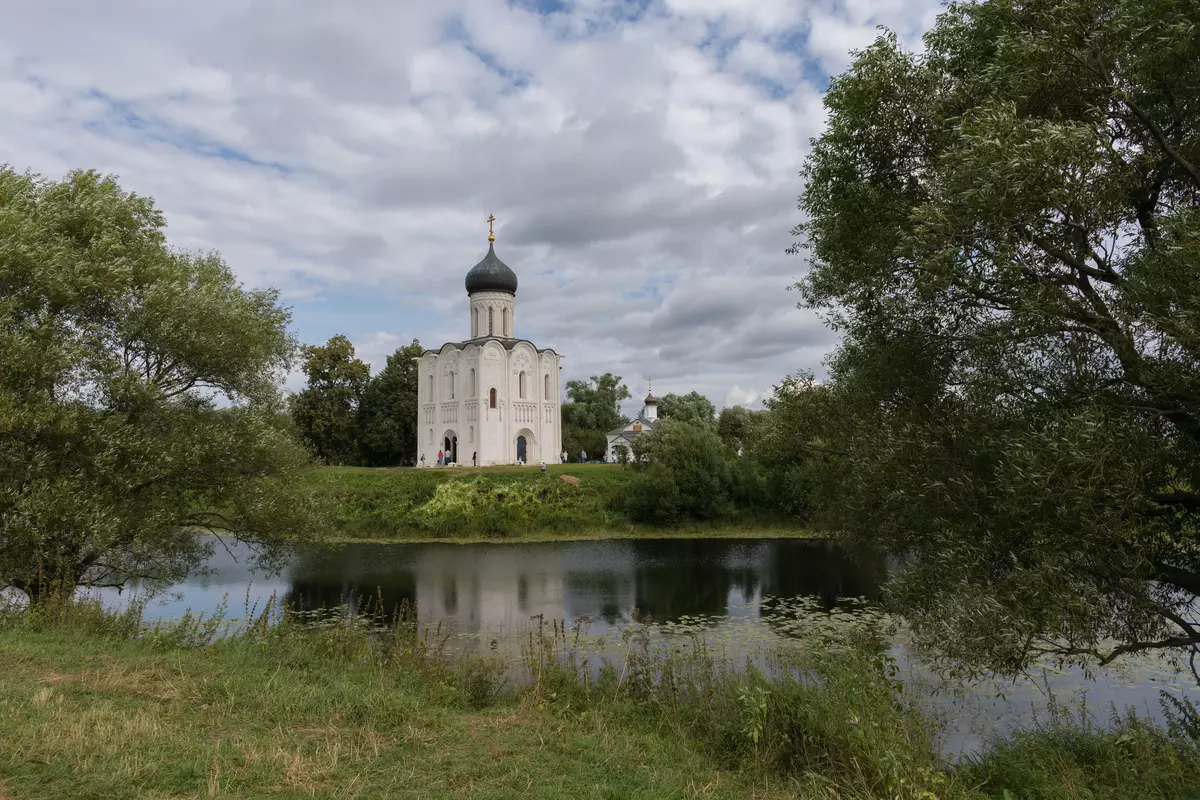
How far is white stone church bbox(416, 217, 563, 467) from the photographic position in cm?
4375

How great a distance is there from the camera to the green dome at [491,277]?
4575 centimetres

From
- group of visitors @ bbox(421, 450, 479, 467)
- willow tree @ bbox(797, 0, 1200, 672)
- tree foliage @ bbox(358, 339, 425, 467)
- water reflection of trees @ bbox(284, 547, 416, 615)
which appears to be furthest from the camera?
tree foliage @ bbox(358, 339, 425, 467)

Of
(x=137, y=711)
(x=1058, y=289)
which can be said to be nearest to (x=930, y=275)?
(x=1058, y=289)

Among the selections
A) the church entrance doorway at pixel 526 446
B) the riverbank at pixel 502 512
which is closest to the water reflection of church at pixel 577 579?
the riverbank at pixel 502 512

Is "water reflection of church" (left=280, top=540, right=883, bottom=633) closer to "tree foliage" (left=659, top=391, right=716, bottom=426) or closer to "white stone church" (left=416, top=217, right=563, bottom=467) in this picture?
"white stone church" (left=416, top=217, right=563, bottom=467)

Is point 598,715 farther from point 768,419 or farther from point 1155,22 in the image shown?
point 1155,22

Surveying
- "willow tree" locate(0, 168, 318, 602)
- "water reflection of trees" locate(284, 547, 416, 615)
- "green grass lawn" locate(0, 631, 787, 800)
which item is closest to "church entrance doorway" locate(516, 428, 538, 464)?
"water reflection of trees" locate(284, 547, 416, 615)

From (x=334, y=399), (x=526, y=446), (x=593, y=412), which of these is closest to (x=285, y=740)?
(x=526, y=446)

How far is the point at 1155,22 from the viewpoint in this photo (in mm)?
5562

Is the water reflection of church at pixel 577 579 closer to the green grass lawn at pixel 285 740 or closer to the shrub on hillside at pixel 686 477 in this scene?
the shrub on hillside at pixel 686 477

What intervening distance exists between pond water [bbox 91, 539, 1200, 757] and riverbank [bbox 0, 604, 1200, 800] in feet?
4.65

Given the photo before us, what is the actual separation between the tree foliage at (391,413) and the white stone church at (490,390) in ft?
7.65

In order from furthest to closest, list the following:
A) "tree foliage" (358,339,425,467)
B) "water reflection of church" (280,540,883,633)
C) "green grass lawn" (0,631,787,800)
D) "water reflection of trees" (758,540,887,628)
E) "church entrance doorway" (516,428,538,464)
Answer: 1. "tree foliage" (358,339,425,467)
2. "church entrance doorway" (516,428,538,464)
3. "water reflection of church" (280,540,883,633)
4. "water reflection of trees" (758,540,887,628)
5. "green grass lawn" (0,631,787,800)

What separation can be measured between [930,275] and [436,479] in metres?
30.9
